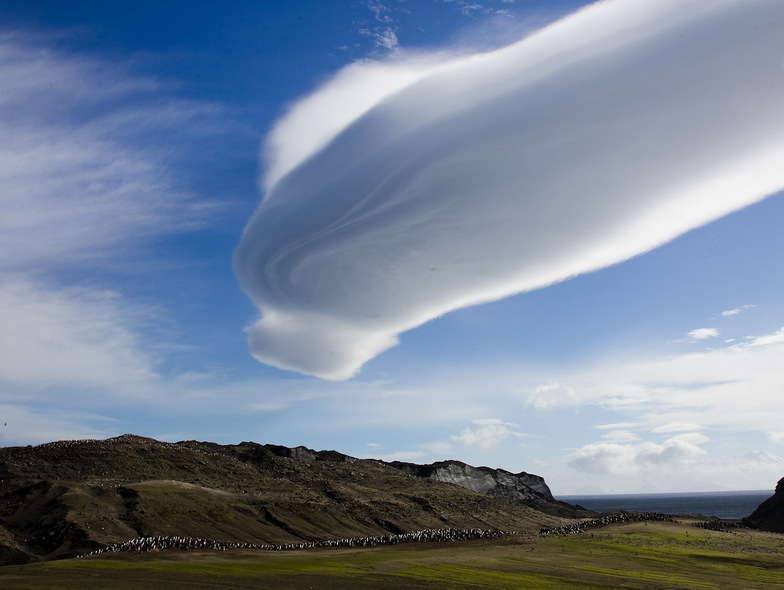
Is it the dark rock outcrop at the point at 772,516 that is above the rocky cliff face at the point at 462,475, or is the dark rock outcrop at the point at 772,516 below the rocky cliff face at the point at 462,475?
below

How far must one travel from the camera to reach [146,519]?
71.9 metres

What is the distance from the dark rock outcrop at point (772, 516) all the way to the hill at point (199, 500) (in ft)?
141

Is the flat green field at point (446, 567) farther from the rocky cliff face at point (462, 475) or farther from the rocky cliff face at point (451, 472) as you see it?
the rocky cliff face at point (462, 475)

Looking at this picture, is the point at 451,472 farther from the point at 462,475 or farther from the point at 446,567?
the point at 446,567

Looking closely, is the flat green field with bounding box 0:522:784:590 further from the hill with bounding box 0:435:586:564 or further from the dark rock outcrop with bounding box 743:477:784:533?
the dark rock outcrop with bounding box 743:477:784:533

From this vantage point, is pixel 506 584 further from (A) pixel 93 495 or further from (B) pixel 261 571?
(A) pixel 93 495

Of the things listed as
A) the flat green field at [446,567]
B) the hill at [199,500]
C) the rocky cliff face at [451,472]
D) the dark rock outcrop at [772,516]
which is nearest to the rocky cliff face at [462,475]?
the rocky cliff face at [451,472]

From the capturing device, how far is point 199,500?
82.4 meters

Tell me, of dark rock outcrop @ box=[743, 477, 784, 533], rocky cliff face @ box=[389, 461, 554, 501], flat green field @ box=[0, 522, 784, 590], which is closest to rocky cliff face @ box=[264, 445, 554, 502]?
Result: rocky cliff face @ box=[389, 461, 554, 501]

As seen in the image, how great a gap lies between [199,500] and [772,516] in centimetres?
12196

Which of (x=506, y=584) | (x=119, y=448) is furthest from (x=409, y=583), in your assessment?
(x=119, y=448)

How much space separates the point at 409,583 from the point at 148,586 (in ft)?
60.5

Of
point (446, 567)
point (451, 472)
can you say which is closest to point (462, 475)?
point (451, 472)

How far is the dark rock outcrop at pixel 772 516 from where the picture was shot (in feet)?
409
